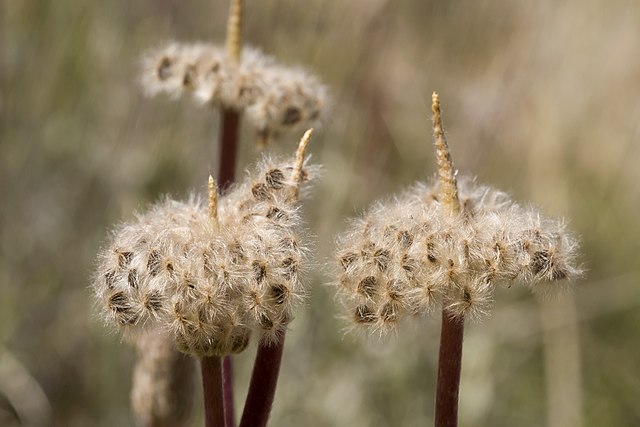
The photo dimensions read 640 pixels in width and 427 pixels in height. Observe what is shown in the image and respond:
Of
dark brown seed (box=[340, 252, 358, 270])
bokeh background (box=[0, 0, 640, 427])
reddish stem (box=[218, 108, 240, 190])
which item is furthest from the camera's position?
bokeh background (box=[0, 0, 640, 427])

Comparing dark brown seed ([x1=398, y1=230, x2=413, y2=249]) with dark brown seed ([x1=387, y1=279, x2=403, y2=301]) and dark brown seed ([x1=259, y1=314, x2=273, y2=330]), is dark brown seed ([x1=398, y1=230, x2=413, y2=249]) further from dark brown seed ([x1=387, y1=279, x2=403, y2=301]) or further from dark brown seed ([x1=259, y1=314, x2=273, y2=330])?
dark brown seed ([x1=259, y1=314, x2=273, y2=330])

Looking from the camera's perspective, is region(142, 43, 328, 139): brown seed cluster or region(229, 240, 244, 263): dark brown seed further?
region(142, 43, 328, 139): brown seed cluster

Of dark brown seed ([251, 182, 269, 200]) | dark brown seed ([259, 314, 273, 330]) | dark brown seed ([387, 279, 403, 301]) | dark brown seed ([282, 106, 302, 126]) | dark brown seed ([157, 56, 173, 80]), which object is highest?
dark brown seed ([157, 56, 173, 80])

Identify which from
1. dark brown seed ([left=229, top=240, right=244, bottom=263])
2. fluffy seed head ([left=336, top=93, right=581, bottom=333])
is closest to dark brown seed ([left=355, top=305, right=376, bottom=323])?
fluffy seed head ([left=336, top=93, right=581, bottom=333])

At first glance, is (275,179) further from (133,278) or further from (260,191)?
(133,278)

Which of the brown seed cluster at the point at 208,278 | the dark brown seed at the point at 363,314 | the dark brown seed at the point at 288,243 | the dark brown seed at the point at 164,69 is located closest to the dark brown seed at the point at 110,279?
the brown seed cluster at the point at 208,278

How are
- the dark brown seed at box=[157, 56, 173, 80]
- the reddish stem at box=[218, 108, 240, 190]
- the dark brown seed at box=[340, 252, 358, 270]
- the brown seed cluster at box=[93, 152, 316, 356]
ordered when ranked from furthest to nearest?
the dark brown seed at box=[157, 56, 173, 80] < the reddish stem at box=[218, 108, 240, 190] < the dark brown seed at box=[340, 252, 358, 270] < the brown seed cluster at box=[93, 152, 316, 356]

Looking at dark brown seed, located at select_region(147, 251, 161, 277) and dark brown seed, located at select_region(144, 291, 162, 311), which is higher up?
dark brown seed, located at select_region(147, 251, 161, 277)

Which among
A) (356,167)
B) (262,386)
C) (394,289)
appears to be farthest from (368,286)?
(356,167)
